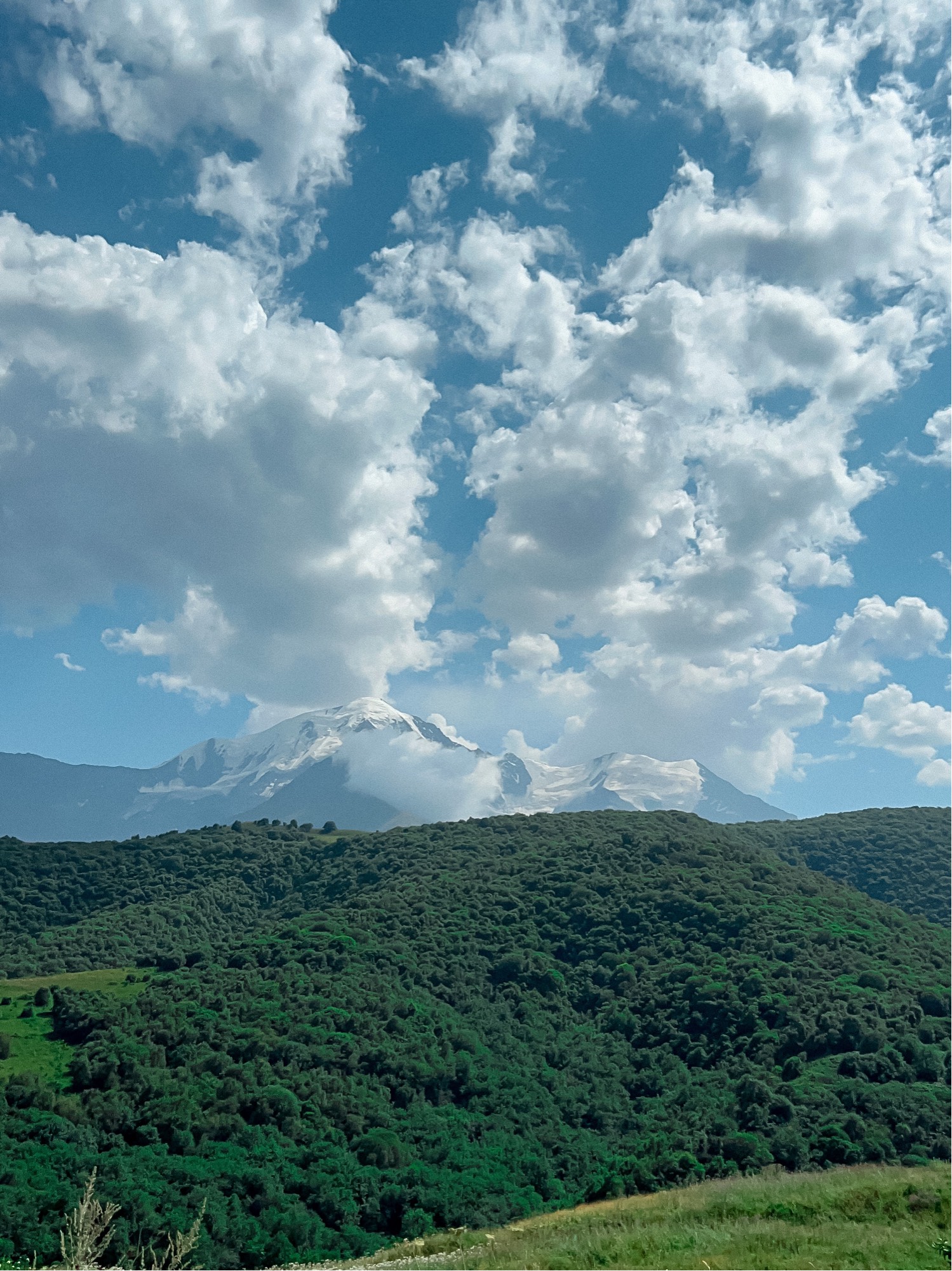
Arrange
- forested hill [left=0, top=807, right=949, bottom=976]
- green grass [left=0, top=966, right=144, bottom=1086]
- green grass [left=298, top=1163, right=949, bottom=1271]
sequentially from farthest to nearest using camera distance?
forested hill [left=0, top=807, right=949, bottom=976], green grass [left=0, top=966, right=144, bottom=1086], green grass [left=298, top=1163, right=949, bottom=1271]

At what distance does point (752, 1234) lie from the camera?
702 inches

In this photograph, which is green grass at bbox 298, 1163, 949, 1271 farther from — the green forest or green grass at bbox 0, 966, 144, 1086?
green grass at bbox 0, 966, 144, 1086

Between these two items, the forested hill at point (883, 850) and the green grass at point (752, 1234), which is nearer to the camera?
the green grass at point (752, 1234)

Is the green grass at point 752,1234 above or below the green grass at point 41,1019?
above

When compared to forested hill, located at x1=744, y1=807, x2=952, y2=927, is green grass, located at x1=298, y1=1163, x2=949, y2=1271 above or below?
below

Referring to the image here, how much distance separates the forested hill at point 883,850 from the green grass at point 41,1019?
89.3 m

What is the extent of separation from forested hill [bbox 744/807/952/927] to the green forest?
236 centimetres

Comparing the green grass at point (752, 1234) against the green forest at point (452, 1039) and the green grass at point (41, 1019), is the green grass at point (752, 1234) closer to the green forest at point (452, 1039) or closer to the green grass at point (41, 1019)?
the green forest at point (452, 1039)

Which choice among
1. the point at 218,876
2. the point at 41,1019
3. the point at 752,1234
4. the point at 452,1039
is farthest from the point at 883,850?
the point at 752,1234

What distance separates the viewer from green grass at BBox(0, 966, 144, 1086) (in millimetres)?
55969

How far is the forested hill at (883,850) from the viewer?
112312 mm

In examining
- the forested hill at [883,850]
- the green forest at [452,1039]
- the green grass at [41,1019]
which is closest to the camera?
the green forest at [452,1039]

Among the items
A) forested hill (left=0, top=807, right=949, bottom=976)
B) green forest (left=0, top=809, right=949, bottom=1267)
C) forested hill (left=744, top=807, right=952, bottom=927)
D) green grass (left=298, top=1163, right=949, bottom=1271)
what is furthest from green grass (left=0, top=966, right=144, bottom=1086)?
forested hill (left=744, top=807, right=952, bottom=927)

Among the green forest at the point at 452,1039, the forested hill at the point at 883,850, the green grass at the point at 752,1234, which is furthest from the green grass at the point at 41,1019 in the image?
the forested hill at the point at 883,850
